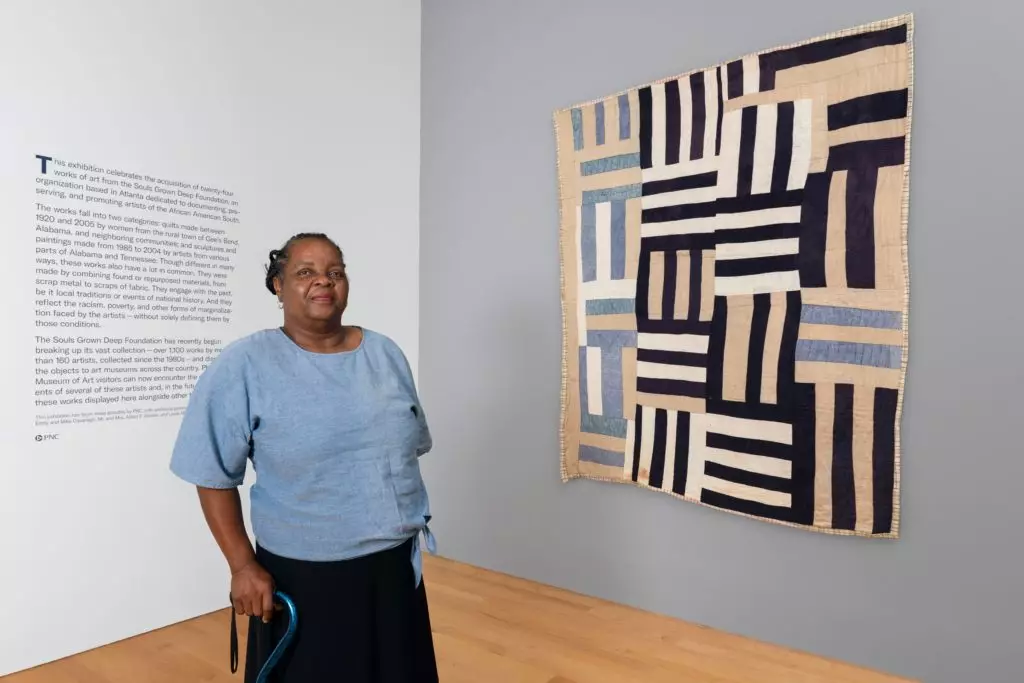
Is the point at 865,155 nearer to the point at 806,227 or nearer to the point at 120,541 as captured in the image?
the point at 806,227

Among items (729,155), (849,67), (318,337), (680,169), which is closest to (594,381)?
(680,169)

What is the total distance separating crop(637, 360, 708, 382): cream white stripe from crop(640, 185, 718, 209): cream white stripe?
2.08ft

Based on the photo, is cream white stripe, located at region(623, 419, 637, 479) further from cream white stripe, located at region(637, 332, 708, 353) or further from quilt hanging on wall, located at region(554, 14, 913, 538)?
cream white stripe, located at region(637, 332, 708, 353)

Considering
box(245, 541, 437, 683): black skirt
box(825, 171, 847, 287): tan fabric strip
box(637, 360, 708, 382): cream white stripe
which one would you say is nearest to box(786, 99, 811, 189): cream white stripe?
box(825, 171, 847, 287): tan fabric strip

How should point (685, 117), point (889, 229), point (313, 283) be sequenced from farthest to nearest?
point (685, 117)
point (889, 229)
point (313, 283)

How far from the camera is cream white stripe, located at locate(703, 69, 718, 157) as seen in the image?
2.60 meters

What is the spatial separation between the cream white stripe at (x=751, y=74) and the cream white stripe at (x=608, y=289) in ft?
2.73

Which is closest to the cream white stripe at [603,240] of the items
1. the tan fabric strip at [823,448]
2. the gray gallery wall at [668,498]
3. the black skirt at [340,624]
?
the gray gallery wall at [668,498]

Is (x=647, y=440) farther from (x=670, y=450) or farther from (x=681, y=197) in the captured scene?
(x=681, y=197)

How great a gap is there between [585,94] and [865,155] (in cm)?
122

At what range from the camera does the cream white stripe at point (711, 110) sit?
2.60 m

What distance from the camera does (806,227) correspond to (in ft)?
7.85

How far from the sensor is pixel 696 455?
8.66ft

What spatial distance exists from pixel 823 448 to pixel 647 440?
2.21ft
